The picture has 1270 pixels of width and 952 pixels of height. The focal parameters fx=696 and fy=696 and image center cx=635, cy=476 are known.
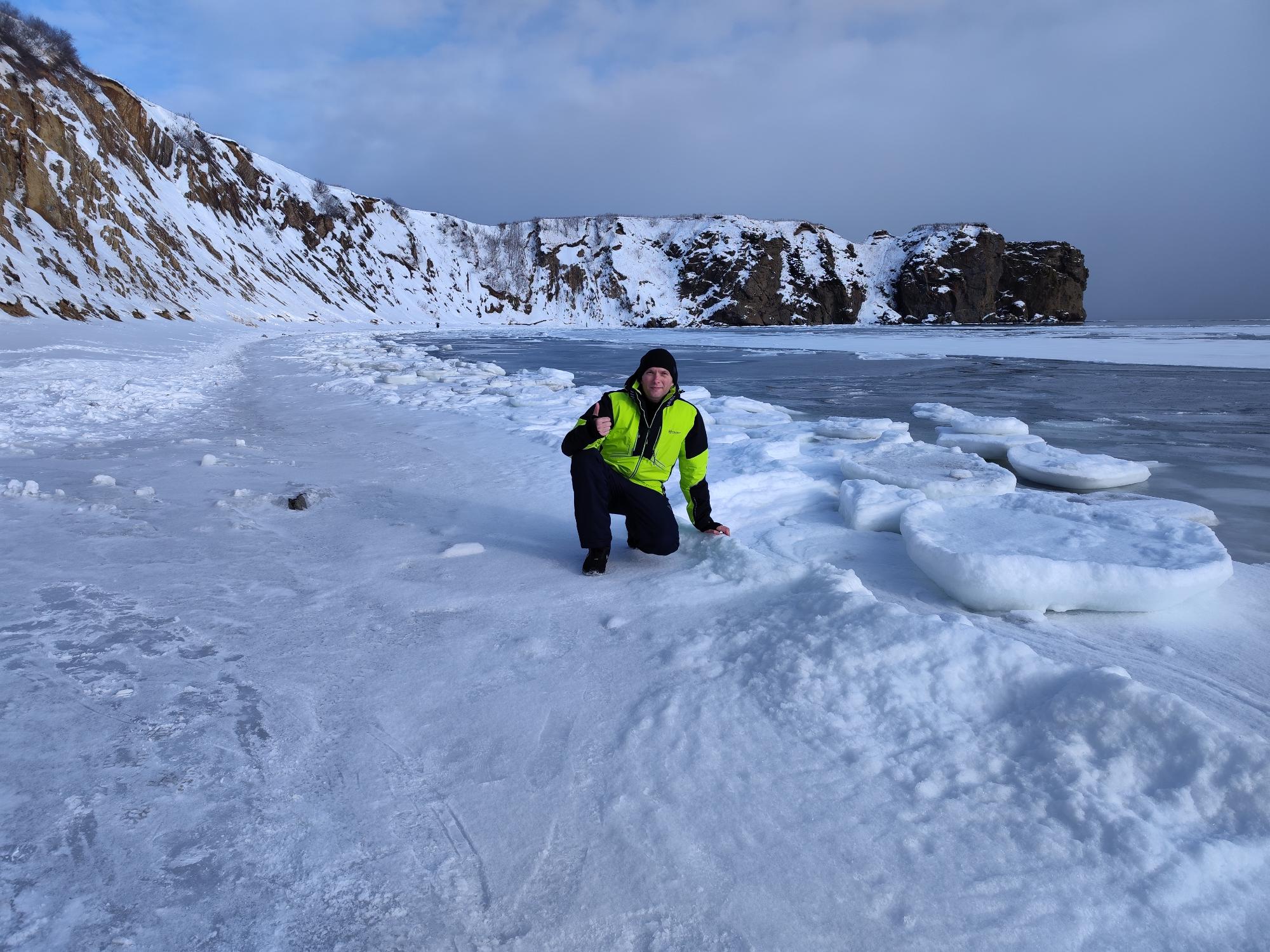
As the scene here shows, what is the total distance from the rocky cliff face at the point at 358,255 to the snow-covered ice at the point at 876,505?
24.3 metres

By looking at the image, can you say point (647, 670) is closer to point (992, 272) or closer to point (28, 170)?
point (28, 170)

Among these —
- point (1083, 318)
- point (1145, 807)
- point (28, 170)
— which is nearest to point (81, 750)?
point (1145, 807)

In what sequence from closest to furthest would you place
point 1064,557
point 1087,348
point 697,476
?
point 1064,557 < point 697,476 < point 1087,348

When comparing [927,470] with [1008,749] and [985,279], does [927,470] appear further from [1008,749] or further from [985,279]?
[985,279]

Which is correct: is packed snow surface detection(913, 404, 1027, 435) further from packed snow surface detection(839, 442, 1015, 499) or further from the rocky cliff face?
the rocky cliff face

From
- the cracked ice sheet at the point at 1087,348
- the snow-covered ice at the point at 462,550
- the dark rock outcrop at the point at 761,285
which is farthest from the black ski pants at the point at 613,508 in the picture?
the dark rock outcrop at the point at 761,285

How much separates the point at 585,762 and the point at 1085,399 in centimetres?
1035

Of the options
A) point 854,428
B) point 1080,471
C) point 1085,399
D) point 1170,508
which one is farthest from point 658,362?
point 1085,399

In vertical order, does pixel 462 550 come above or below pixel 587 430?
below

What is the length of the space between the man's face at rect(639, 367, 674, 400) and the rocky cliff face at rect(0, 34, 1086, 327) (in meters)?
23.9

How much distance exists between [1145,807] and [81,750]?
7.73 feet

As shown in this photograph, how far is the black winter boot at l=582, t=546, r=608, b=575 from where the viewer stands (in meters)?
2.99

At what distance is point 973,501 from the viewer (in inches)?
146

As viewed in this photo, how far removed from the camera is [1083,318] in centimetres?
11431
